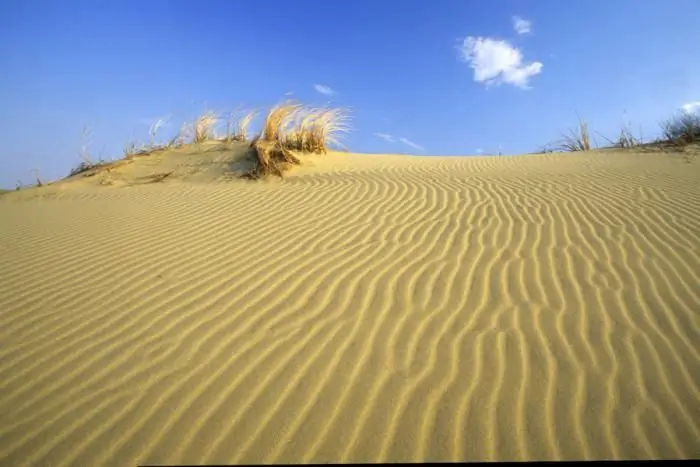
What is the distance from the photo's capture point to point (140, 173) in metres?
9.63

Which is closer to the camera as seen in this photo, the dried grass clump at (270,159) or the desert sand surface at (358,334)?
the desert sand surface at (358,334)

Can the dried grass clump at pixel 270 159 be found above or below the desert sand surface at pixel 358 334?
above

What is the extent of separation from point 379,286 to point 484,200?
2.98m

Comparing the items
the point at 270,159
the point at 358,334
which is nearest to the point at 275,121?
the point at 270,159

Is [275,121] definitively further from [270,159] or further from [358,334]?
[358,334]

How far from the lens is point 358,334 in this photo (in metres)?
2.95

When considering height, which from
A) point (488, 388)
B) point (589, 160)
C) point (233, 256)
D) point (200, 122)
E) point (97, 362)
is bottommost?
point (488, 388)

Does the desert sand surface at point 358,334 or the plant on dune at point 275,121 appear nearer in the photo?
the desert sand surface at point 358,334

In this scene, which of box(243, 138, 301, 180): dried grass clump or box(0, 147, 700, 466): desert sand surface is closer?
box(0, 147, 700, 466): desert sand surface

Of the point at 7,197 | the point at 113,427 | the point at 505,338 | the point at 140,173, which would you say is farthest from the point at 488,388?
the point at 7,197

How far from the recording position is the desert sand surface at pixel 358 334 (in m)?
2.14

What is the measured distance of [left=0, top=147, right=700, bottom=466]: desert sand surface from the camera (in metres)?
2.14

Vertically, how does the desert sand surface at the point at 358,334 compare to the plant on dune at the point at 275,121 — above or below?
below

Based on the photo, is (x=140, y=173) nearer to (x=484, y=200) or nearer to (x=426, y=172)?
(x=426, y=172)
